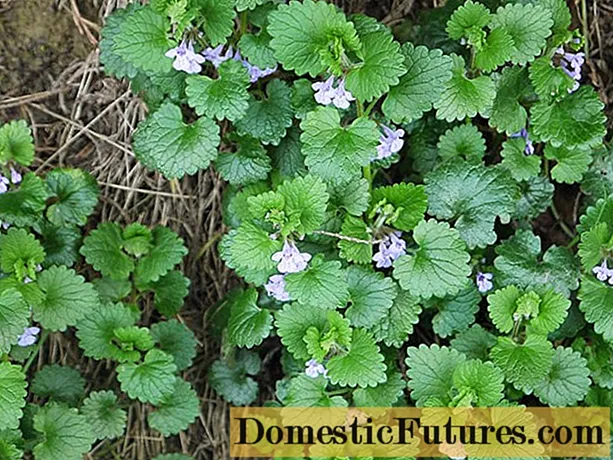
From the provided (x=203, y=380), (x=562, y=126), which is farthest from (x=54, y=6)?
(x=562, y=126)

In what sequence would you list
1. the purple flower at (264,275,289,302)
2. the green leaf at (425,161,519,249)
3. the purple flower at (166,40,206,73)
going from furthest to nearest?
the green leaf at (425,161,519,249) → the purple flower at (264,275,289,302) → the purple flower at (166,40,206,73)

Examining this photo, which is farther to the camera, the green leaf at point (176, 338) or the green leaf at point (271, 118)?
the green leaf at point (176, 338)

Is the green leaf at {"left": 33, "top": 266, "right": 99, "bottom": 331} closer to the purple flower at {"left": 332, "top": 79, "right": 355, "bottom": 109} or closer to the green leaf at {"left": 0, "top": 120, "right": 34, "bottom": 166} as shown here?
the green leaf at {"left": 0, "top": 120, "right": 34, "bottom": 166}

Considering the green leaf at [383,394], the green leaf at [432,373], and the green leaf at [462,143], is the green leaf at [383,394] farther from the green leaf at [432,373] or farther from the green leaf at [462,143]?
the green leaf at [462,143]

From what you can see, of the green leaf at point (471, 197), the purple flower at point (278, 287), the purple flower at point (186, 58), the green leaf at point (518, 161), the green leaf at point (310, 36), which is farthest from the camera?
the green leaf at point (518, 161)

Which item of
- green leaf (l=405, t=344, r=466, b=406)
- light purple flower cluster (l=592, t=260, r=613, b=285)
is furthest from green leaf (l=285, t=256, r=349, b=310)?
light purple flower cluster (l=592, t=260, r=613, b=285)

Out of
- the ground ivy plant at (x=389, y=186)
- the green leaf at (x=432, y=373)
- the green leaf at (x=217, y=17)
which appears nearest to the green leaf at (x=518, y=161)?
the ground ivy plant at (x=389, y=186)
